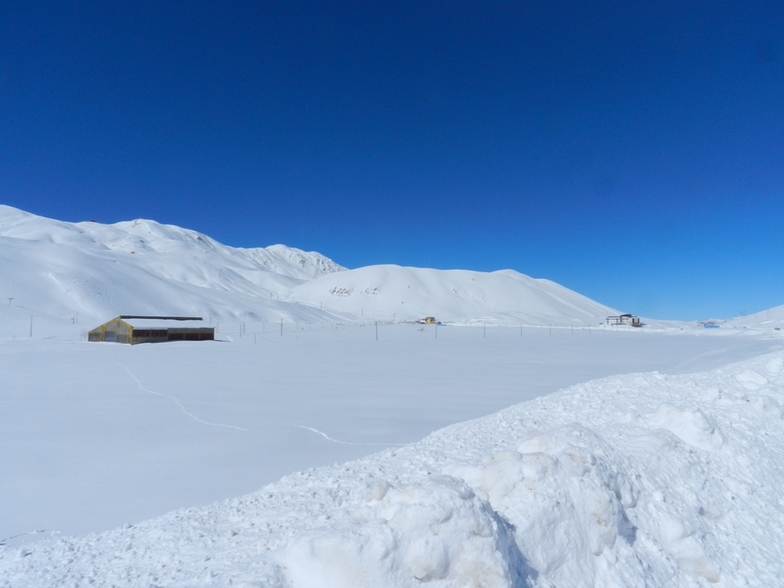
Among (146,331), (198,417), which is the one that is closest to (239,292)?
(146,331)

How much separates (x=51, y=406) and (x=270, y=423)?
21.1 ft

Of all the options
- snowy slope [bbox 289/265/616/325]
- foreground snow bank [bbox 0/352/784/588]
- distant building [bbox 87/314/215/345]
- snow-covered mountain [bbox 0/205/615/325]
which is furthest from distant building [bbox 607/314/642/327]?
foreground snow bank [bbox 0/352/784/588]

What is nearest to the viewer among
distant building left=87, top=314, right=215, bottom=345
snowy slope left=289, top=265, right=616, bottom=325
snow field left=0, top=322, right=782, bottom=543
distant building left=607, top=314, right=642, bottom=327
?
snow field left=0, top=322, right=782, bottom=543

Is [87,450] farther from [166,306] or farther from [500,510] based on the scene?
[166,306]

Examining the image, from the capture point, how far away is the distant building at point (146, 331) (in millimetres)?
37500

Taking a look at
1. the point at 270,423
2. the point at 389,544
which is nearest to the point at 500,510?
the point at 389,544

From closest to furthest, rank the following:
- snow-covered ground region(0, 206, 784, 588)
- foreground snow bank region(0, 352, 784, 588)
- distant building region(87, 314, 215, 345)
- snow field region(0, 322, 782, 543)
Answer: foreground snow bank region(0, 352, 784, 588), snow-covered ground region(0, 206, 784, 588), snow field region(0, 322, 782, 543), distant building region(87, 314, 215, 345)

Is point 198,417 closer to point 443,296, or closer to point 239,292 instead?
point 443,296

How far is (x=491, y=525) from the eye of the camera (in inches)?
149

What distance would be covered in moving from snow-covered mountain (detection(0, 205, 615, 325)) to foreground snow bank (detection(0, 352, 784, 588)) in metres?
62.0

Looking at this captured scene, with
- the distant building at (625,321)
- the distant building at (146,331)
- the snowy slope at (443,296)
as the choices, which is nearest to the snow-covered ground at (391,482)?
the distant building at (146,331)

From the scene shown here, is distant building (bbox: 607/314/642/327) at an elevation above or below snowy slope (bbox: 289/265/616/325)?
below

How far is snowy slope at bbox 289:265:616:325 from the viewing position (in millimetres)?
121500

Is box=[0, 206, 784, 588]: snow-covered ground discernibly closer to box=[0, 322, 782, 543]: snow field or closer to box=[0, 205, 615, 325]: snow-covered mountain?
box=[0, 322, 782, 543]: snow field
